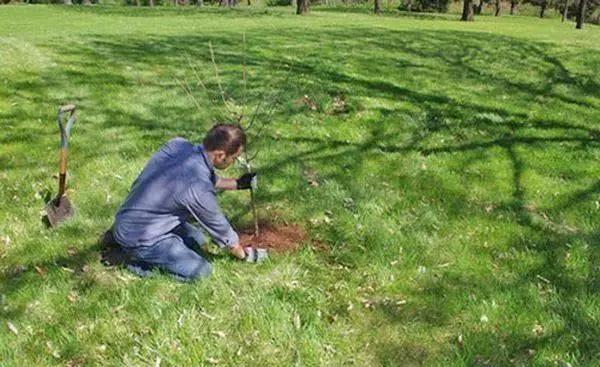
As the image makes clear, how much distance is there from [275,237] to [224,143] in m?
1.32

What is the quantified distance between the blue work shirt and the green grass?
405 mm

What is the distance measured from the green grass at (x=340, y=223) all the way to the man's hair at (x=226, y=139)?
42.4 inches

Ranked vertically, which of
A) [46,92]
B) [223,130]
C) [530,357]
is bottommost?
[530,357]

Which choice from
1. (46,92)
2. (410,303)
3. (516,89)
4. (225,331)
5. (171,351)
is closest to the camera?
(171,351)

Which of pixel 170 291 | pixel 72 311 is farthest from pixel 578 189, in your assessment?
pixel 72 311

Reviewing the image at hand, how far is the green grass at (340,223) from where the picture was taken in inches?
165

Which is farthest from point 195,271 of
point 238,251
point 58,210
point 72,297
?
point 58,210

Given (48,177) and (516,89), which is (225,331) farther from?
(516,89)

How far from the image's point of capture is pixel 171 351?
3994mm

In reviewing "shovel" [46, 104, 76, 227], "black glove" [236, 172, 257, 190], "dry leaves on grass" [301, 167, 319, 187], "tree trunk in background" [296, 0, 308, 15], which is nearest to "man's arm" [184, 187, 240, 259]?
"black glove" [236, 172, 257, 190]

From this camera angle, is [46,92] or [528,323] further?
[46,92]

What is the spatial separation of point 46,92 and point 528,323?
367 inches

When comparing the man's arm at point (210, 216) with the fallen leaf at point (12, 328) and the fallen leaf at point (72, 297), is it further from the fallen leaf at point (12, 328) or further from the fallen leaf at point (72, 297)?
the fallen leaf at point (12, 328)

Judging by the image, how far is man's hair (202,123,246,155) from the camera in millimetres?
4891
